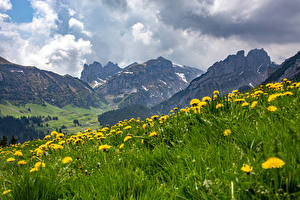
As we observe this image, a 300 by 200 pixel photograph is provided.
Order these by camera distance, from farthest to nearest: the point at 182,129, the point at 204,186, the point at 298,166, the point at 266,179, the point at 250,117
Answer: the point at 182,129 < the point at 250,117 < the point at 204,186 < the point at 266,179 < the point at 298,166

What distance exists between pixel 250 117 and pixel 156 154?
220 cm

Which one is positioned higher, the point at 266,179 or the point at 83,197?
the point at 266,179

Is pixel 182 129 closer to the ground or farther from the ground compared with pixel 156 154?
farther from the ground

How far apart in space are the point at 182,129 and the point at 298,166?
283 centimetres

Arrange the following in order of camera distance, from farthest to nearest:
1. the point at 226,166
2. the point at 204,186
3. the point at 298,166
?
the point at 226,166
the point at 204,186
the point at 298,166

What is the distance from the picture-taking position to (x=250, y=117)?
386 centimetres

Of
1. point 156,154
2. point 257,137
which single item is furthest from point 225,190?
point 156,154

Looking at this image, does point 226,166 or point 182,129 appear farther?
point 182,129

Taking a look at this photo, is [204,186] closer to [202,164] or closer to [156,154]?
[202,164]

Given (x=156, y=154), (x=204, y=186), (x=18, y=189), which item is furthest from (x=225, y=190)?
(x=18, y=189)

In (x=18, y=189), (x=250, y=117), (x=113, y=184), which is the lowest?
(x=18, y=189)

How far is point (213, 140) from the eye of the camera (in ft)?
10.6

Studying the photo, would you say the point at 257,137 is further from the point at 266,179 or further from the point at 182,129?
the point at 182,129

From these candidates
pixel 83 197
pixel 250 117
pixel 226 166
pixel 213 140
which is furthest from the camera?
pixel 250 117
